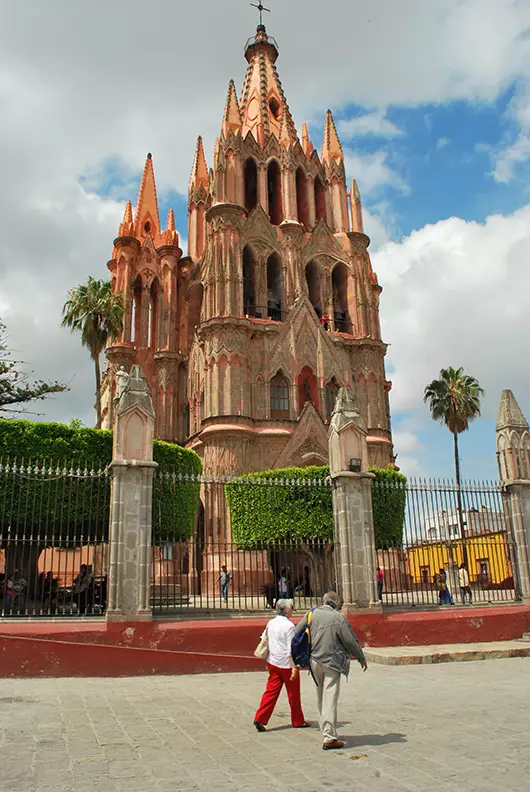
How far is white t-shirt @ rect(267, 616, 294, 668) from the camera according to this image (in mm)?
7215

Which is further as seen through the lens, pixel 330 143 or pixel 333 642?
pixel 330 143

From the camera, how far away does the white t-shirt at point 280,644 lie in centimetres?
721

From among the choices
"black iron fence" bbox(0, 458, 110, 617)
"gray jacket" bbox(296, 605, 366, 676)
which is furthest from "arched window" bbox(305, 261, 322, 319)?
"gray jacket" bbox(296, 605, 366, 676)

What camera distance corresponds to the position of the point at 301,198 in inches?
1644

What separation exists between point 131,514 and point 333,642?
21.3 ft

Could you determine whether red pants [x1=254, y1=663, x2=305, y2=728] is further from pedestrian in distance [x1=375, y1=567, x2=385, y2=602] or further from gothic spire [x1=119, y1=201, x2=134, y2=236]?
gothic spire [x1=119, y1=201, x2=134, y2=236]

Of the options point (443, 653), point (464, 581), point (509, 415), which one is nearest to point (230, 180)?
point (509, 415)

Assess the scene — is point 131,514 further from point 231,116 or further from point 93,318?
point 231,116

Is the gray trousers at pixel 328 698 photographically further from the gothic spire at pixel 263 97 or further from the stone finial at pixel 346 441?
the gothic spire at pixel 263 97

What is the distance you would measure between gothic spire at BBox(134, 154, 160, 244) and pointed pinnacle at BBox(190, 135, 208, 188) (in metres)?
2.68

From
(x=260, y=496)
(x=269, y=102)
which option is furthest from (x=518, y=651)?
(x=269, y=102)

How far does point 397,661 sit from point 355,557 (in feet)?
7.46

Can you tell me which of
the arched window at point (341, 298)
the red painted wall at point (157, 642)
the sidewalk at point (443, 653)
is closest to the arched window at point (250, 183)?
the arched window at point (341, 298)

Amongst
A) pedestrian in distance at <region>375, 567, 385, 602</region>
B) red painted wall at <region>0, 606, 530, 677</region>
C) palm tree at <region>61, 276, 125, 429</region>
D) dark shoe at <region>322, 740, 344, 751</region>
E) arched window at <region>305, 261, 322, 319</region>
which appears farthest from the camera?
arched window at <region>305, 261, 322, 319</region>
